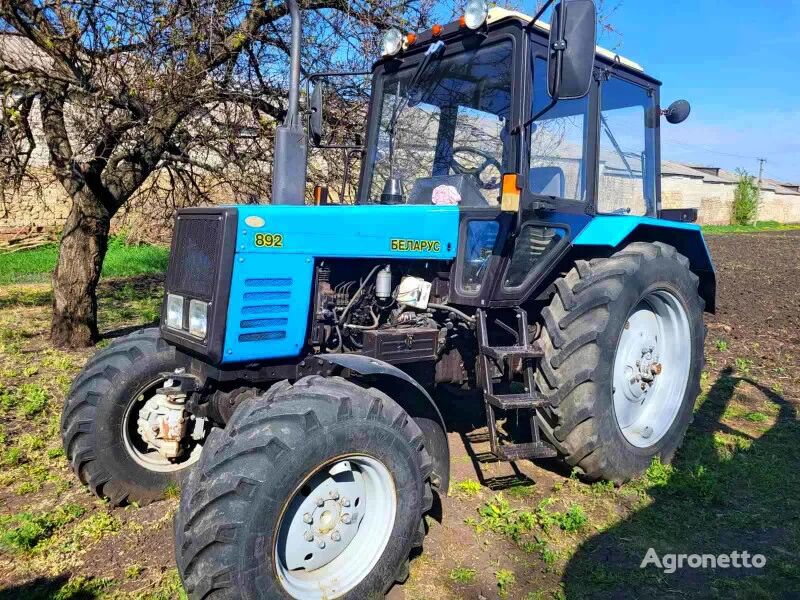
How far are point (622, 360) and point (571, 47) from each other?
208 cm

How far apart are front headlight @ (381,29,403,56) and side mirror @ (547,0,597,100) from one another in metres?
1.31

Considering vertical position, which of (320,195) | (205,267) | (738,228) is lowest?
(205,267)

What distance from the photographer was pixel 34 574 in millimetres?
2803

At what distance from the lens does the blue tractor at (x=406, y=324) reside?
8.45 ft

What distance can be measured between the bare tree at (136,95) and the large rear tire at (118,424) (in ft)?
8.54

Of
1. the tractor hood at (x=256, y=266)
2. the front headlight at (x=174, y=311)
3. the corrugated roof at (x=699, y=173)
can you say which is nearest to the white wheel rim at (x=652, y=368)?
the tractor hood at (x=256, y=266)

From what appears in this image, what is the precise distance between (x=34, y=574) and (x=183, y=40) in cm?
415

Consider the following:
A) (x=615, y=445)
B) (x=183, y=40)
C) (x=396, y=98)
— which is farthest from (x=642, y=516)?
(x=183, y=40)

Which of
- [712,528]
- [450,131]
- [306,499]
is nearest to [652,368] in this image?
[712,528]

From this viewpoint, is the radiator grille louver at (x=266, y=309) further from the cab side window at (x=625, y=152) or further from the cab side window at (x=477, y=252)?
the cab side window at (x=625, y=152)

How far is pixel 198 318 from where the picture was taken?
2.97 m

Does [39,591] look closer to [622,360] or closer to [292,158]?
[292,158]

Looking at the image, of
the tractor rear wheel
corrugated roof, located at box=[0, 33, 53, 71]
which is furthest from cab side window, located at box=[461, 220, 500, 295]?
corrugated roof, located at box=[0, 33, 53, 71]

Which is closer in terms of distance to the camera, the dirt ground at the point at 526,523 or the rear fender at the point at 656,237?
the dirt ground at the point at 526,523
